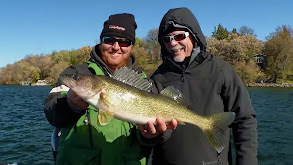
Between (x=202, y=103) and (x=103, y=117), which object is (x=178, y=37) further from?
(x=103, y=117)

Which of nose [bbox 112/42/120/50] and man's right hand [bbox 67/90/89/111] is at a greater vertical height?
nose [bbox 112/42/120/50]

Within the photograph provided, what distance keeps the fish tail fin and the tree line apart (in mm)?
48153

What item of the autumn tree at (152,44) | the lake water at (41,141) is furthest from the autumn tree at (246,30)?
the lake water at (41,141)

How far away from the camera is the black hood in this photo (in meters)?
3.97

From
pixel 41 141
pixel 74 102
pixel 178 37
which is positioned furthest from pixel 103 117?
pixel 41 141

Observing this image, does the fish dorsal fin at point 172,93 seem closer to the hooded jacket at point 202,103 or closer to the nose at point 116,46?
the hooded jacket at point 202,103

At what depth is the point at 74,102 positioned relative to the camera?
300 centimetres

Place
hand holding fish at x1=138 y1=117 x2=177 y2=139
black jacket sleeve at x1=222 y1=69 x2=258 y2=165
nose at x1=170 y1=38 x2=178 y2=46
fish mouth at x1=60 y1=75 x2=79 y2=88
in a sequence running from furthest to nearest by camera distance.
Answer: nose at x1=170 y1=38 x2=178 y2=46 < black jacket sleeve at x1=222 y1=69 x2=258 y2=165 < hand holding fish at x1=138 y1=117 x2=177 y2=139 < fish mouth at x1=60 y1=75 x2=79 y2=88

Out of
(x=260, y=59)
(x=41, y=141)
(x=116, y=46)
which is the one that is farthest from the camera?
(x=260, y=59)

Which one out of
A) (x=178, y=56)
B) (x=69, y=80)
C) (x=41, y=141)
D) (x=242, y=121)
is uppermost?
(x=178, y=56)

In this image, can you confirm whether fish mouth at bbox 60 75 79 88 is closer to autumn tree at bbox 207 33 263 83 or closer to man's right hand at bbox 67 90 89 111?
man's right hand at bbox 67 90 89 111

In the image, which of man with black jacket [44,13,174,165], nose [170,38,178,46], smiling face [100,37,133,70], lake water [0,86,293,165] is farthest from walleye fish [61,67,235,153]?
lake water [0,86,293,165]

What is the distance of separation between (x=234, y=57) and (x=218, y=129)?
257ft

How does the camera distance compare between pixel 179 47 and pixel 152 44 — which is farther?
pixel 152 44
